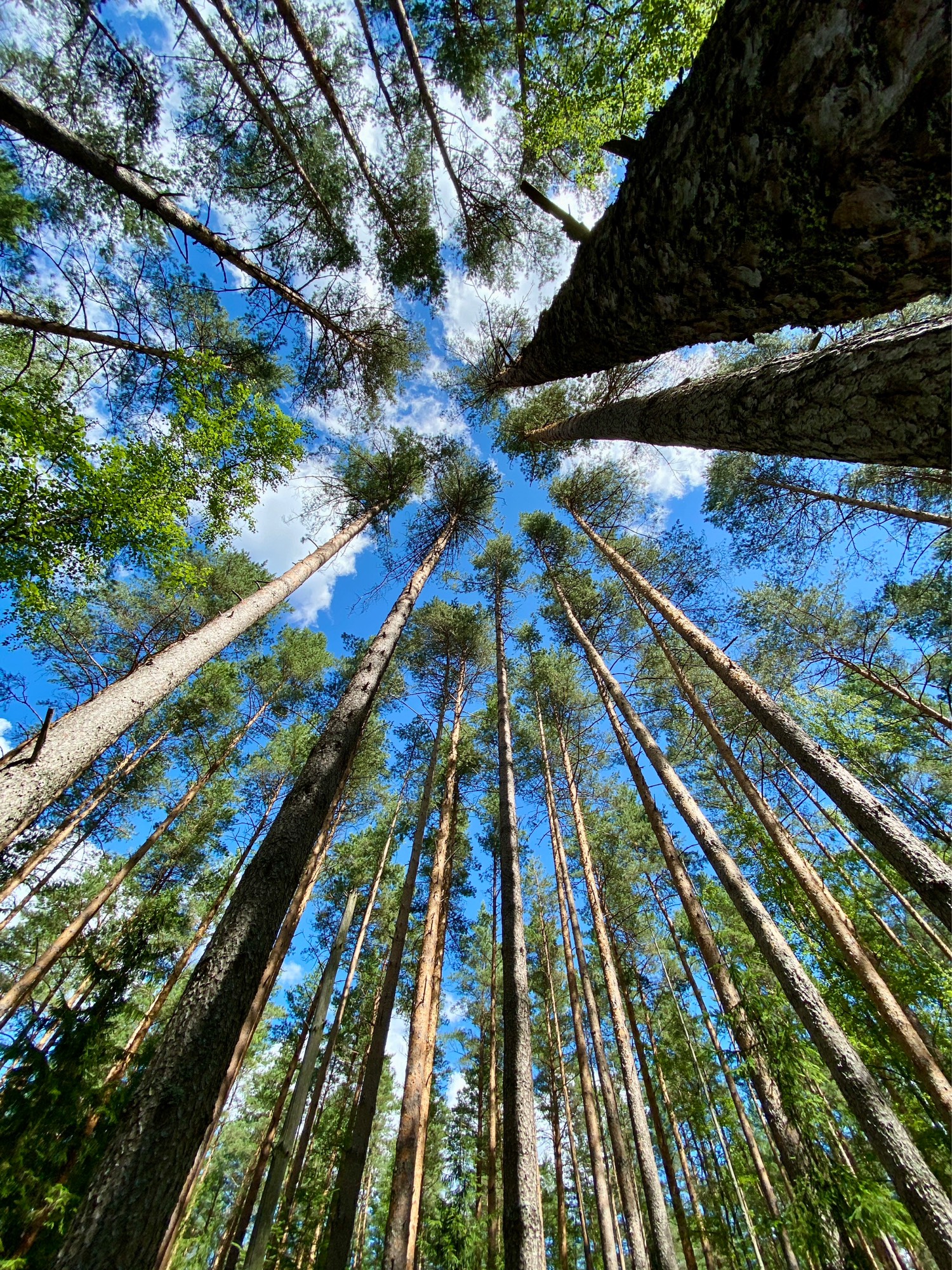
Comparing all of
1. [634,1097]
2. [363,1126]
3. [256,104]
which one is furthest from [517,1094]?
[256,104]

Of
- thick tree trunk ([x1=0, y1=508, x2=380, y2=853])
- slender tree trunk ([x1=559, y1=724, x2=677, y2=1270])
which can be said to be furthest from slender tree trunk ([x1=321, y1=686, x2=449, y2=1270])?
thick tree trunk ([x1=0, y1=508, x2=380, y2=853])

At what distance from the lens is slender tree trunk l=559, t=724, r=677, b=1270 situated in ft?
17.8

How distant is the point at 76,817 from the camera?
29.1 ft

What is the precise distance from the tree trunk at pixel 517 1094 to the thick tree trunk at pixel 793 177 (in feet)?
16.0

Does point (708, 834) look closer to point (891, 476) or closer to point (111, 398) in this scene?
point (891, 476)

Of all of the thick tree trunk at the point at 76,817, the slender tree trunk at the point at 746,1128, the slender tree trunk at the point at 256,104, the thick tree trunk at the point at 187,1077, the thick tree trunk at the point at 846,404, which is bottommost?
the thick tree trunk at the point at 187,1077

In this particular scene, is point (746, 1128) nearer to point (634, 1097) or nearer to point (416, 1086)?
point (634, 1097)

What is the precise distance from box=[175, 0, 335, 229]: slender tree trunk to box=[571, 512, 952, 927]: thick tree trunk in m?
8.53

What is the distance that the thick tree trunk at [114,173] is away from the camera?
400 centimetres

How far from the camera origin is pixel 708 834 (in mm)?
5328

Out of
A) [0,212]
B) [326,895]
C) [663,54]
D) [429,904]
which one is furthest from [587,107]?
[326,895]

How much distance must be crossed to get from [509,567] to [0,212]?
11511mm

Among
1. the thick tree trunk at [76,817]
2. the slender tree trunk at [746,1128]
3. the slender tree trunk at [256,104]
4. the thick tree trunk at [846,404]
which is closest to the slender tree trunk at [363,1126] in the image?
the slender tree trunk at [746,1128]

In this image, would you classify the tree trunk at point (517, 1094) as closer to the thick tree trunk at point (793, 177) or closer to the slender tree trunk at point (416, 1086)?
the slender tree trunk at point (416, 1086)
